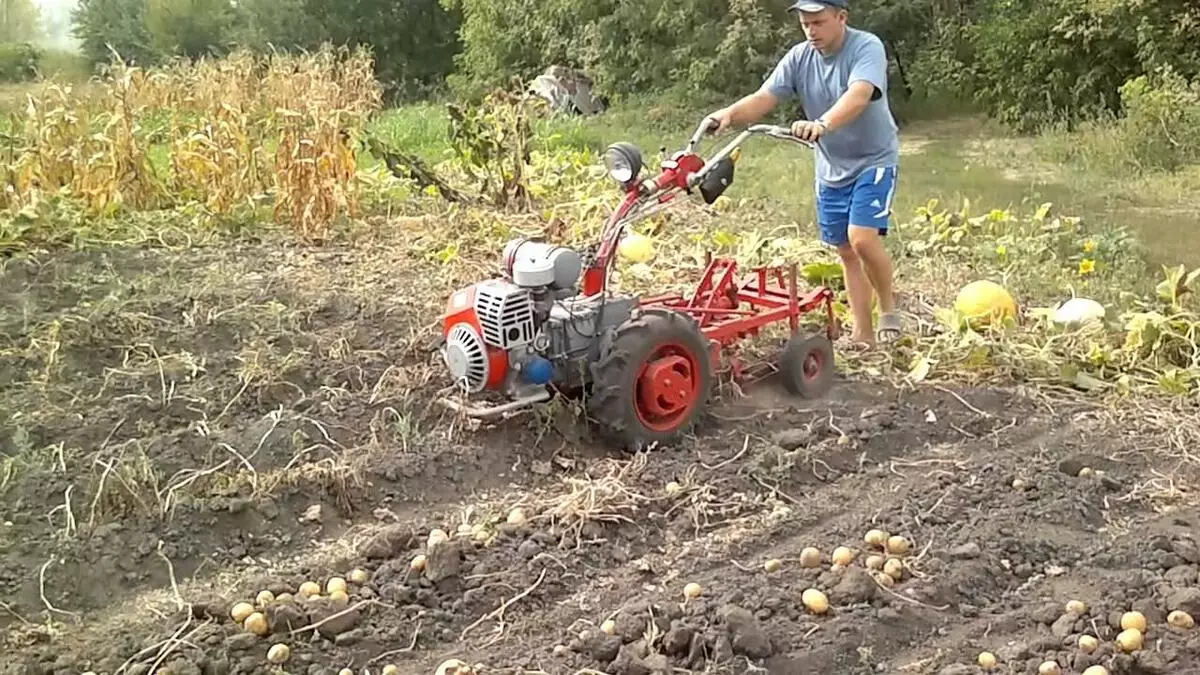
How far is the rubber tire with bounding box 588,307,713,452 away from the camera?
4461 millimetres

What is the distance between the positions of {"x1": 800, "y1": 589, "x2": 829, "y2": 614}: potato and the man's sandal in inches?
96.1

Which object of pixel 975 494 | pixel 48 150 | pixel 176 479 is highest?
pixel 48 150

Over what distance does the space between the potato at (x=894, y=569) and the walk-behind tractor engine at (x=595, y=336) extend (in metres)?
1.17

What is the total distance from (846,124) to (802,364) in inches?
38.1

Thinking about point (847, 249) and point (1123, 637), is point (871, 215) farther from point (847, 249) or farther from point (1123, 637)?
point (1123, 637)

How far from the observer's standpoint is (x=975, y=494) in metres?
4.18

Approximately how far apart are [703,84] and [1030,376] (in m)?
12.9

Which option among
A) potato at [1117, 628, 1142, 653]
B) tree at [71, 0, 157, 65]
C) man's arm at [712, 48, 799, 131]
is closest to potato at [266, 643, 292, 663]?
potato at [1117, 628, 1142, 653]

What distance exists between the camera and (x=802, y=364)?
16.9 ft

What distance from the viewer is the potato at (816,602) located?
340cm

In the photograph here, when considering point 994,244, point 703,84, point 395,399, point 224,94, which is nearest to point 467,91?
point 703,84

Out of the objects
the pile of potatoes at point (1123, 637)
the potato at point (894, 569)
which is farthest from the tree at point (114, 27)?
the pile of potatoes at point (1123, 637)

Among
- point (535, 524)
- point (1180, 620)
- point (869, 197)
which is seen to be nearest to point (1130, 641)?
point (1180, 620)

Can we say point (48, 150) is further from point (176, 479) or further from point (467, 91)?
point (467, 91)
